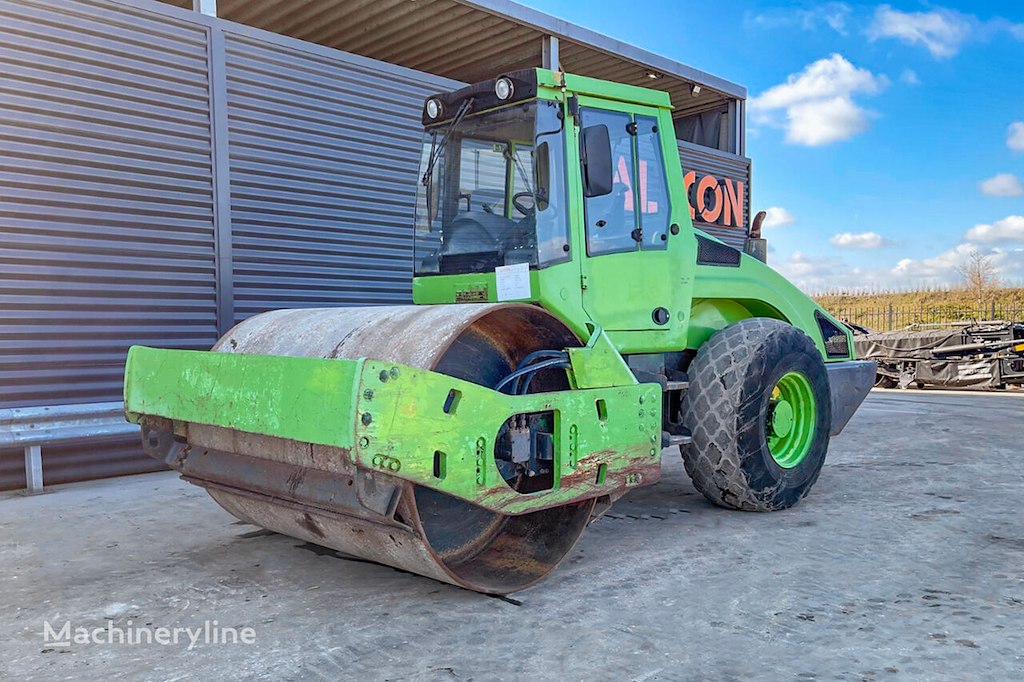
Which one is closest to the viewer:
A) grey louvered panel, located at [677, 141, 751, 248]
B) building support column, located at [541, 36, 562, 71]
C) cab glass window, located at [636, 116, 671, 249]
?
cab glass window, located at [636, 116, 671, 249]

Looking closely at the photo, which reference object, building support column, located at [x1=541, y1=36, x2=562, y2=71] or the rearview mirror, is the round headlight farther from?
building support column, located at [x1=541, y1=36, x2=562, y2=71]

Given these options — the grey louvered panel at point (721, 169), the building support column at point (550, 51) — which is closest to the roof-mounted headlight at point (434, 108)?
the building support column at point (550, 51)

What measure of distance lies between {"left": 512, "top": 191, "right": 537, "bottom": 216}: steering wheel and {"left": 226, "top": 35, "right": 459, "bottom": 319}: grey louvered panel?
4.11 metres

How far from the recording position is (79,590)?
392 cm

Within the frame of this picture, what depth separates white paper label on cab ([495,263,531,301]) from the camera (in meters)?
4.38

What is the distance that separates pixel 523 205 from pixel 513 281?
44cm

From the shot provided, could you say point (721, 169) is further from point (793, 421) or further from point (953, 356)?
point (793, 421)

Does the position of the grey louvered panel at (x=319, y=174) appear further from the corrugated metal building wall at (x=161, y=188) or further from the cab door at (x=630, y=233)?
the cab door at (x=630, y=233)

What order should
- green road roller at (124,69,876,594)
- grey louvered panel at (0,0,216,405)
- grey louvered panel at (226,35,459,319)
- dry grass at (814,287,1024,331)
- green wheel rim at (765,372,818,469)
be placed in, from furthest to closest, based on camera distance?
1. dry grass at (814,287,1024,331)
2. grey louvered panel at (226,35,459,319)
3. grey louvered panel at (0,0,216,405)
4. green wheel rim at (765,372,818,469)
5. green road roller at (124,69,876,594)

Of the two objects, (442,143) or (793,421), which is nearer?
(442,143)

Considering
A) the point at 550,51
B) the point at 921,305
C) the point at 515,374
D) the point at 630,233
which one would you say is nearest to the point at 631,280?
the point at 630,233

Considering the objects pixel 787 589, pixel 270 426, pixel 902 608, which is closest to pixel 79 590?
pixel 270 426

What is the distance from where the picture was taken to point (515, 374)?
3.86 m

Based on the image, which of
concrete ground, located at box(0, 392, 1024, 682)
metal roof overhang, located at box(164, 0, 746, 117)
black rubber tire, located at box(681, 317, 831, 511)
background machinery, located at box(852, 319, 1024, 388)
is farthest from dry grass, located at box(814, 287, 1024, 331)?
concrete ground, located at box(0, 392, 1024, 682)
